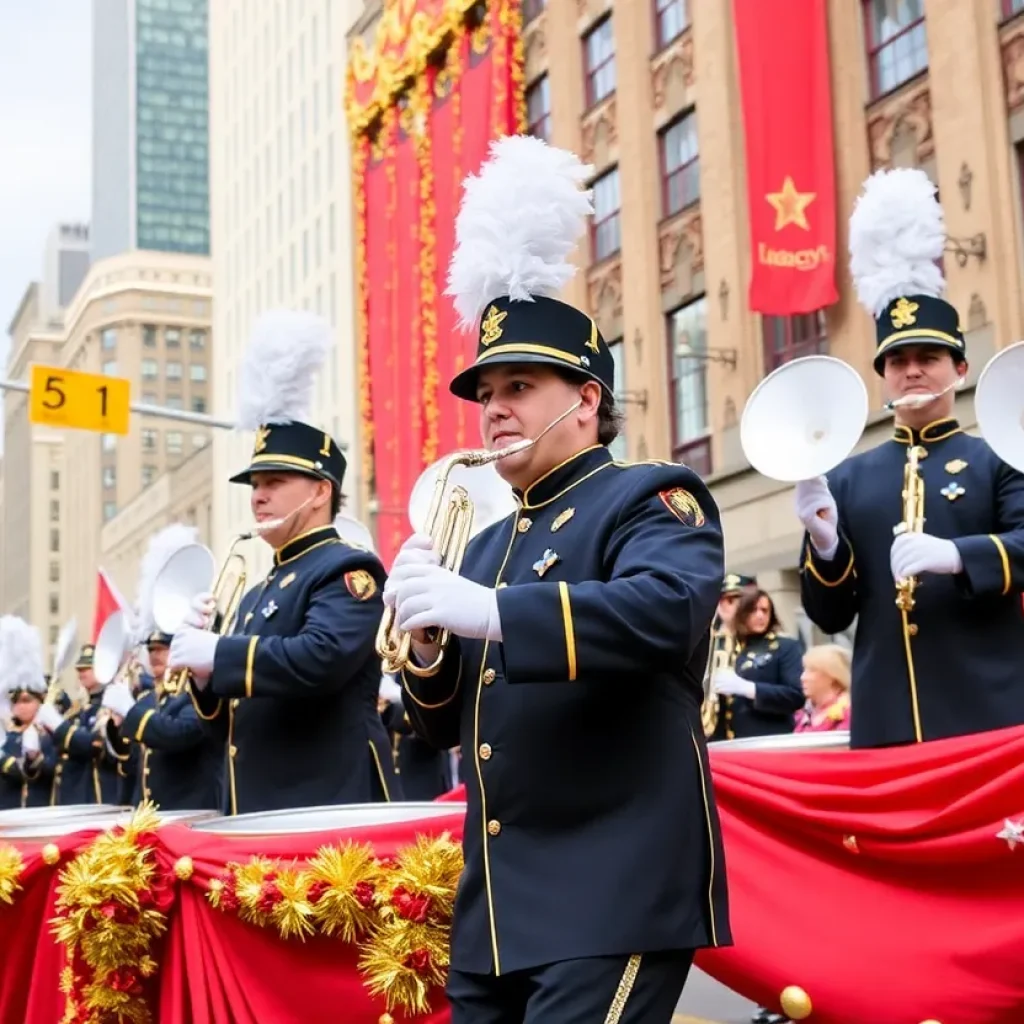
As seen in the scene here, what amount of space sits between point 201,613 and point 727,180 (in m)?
17.3

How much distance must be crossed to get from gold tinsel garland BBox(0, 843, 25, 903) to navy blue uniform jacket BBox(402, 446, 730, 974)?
194cm

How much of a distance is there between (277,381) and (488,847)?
3391mm

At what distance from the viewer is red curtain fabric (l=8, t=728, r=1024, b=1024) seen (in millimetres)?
4207

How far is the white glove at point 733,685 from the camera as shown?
31.5 ft

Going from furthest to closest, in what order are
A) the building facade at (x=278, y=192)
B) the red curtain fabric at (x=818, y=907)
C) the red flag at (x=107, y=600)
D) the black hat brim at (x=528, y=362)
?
the building facade at (x=278, y=192), the red flag at (x=107, y=600), the red curtain fabric at (x=818, y=907), the black hat brim at (x=528, y=362)

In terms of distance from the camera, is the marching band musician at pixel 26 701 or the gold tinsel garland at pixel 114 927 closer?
the gold tinsel garland at pixel 114 927

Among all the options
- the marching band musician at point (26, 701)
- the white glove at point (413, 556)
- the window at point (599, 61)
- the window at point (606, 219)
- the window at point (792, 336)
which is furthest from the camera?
the window at point (599, 61)

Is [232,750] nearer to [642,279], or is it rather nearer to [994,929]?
[994,929]

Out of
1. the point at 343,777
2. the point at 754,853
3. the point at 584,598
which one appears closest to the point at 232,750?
the point at 343,777

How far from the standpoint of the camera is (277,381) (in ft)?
21.0

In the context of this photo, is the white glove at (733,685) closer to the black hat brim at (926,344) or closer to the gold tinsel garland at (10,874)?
the black hat brim at (926,344)

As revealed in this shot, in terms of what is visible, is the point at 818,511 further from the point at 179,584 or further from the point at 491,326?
the point at 179,584

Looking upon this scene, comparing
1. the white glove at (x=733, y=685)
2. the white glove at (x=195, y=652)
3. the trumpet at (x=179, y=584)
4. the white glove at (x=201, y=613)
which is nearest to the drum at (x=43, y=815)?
the white glove at (x=195, y=652)

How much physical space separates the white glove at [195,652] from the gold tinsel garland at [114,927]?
43.5 inches
